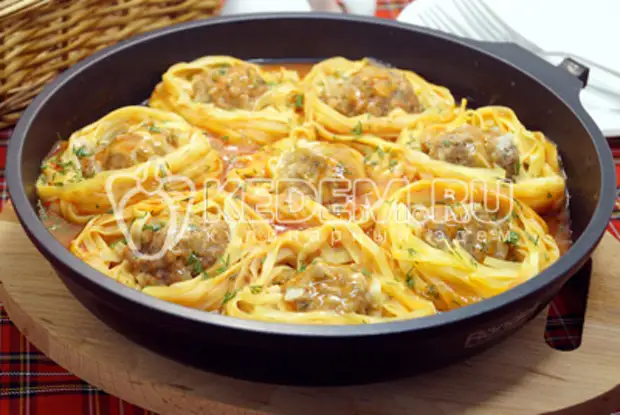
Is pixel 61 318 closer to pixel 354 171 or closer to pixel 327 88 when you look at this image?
pixel 354 171

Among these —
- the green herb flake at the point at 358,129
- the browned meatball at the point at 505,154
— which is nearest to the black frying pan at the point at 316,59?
the browned meatball at the point at 505,154

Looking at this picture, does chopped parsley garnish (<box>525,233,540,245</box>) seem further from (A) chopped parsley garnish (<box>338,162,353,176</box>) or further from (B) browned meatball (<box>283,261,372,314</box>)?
(A) chopped parsley garnish (<box>338,162,353,176</box>)

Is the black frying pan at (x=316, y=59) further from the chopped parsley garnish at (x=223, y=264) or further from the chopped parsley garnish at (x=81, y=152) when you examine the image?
the chopped parsley garnish at (x=223, y=264)

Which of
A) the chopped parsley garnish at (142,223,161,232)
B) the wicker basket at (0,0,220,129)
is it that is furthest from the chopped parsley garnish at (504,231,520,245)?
the wicker basket at (0,0,220,129)

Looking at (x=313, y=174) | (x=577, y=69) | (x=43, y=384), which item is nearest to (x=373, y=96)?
(x=313, y=174)

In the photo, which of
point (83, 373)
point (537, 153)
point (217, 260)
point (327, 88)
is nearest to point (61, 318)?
point (83, 373)

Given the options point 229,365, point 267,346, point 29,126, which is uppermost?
point 29,126
